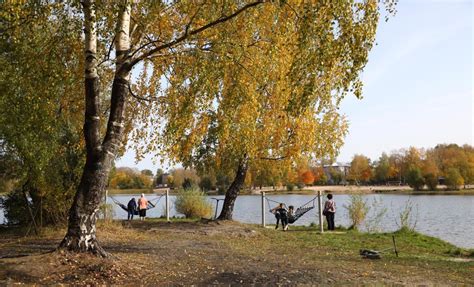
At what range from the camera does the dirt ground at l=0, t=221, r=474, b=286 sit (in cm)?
716

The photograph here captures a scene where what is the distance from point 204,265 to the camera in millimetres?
8477

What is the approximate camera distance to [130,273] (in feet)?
24.6

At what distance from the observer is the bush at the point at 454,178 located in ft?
197

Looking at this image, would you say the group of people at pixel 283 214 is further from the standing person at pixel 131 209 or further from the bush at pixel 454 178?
the bush at pixel 454 178

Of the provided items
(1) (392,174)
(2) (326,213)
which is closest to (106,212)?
(2) (326,213)

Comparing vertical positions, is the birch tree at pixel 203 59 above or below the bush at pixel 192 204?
above

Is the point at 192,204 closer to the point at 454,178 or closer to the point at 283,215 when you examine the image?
the point at 283,215

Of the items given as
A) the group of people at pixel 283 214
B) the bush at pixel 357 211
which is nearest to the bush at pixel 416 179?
the bush at pixel 357 211

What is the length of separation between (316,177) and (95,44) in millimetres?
80154

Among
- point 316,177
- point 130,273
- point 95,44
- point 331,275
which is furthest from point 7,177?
point 316,177

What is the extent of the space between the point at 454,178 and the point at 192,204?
4881 centimetres

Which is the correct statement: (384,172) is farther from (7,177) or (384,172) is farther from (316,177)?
(7,177)

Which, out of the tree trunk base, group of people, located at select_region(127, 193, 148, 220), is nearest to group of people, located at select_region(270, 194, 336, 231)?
group of people, located at select_region(127, 193, 148, 220)

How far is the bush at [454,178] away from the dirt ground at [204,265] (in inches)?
2139
